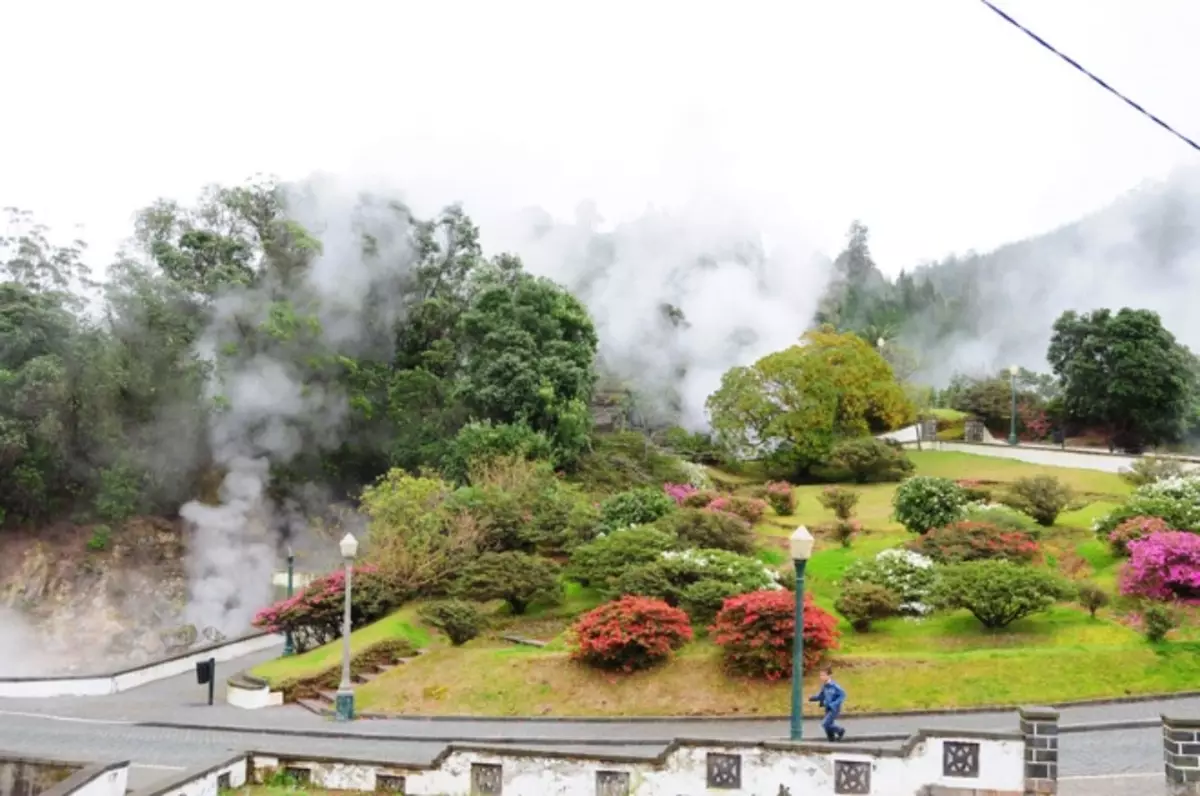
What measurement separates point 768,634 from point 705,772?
5060mm

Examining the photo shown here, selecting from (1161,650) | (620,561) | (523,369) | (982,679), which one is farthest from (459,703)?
(523,369)

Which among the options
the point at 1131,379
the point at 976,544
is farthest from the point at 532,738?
the point at 1131,379

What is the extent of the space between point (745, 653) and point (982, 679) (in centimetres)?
363

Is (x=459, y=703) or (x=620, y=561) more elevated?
(x=620, y=561)

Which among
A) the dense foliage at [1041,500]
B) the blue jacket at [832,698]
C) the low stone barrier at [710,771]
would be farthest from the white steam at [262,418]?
the blue jacket at [832,698]

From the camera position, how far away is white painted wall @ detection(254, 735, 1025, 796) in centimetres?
1096

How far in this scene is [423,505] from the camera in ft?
84.4

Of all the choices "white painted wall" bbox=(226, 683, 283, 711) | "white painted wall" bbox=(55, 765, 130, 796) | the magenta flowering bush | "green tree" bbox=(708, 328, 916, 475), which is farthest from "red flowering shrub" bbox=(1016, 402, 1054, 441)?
"white painted wall" bbox=(55, 765, 130, 796)

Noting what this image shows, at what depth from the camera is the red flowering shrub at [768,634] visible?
1652 centimetres

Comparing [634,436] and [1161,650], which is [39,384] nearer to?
[634,436]

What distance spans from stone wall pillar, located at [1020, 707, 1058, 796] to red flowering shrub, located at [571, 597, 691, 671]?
24.4ft

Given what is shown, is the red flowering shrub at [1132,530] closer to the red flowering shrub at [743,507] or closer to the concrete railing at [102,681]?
the red flowering shrub at [743,507]

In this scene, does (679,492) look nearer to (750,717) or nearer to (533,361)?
(533,361)

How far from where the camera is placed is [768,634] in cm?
1652
